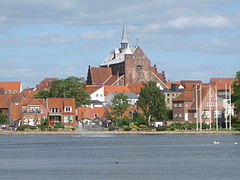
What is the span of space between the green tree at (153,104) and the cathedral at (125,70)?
44.3 m

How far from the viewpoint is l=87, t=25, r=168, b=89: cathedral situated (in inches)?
6732

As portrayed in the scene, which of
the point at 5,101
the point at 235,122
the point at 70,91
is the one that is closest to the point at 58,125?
the point at 70,91

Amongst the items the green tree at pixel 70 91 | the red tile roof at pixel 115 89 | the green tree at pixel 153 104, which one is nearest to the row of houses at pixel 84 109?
the green tree at pixel 153 104

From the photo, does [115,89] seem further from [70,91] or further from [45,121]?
[45,121]

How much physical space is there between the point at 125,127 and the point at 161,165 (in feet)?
195

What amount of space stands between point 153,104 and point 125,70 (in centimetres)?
4791

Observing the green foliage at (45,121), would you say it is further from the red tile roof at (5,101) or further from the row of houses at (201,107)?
the row of houses at (201,107)

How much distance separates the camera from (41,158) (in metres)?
68.1

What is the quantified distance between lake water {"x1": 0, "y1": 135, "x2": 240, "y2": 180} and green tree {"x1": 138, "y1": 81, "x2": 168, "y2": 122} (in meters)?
36.8

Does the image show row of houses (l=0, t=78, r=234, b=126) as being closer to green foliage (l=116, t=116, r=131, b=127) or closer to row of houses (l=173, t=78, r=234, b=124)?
row of houses (l=173, t=78, r=234, b=124)

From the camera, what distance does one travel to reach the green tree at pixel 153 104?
12381 cm

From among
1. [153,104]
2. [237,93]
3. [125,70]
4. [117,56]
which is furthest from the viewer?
[117,56]

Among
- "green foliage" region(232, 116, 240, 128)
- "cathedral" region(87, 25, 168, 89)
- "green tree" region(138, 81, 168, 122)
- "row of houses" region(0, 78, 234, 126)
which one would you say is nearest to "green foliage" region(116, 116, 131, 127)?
"green tree" region(138, 81, 168, 122)

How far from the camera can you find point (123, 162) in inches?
2448
